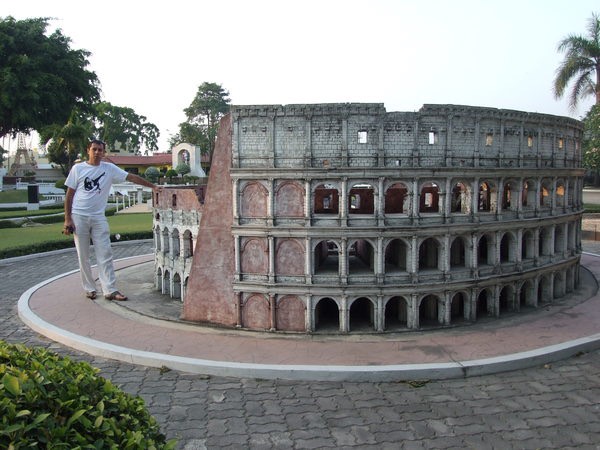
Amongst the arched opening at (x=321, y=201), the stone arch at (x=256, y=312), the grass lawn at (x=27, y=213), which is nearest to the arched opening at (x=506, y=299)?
the arched opening at (x=321, y=201)

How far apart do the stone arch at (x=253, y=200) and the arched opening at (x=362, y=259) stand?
408 cm

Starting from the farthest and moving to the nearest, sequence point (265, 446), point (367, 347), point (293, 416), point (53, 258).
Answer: point (53, 258), point (367, 347), point (293, 416), point (265, 446)

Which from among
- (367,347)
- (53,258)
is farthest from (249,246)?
(53,258)

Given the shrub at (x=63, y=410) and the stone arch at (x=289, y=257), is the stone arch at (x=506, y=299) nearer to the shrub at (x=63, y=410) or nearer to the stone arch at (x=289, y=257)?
the stone arch at (x=289, y=257)

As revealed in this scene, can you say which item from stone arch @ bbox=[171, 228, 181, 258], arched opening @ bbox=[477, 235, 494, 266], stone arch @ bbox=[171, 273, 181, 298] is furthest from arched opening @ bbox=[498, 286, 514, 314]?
stone arch @ bbox=[171, 228, 181, 258]

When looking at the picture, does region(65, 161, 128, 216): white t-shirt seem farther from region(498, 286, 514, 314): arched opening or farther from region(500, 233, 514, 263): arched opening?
region(498, 286, 514, 314): arched opening

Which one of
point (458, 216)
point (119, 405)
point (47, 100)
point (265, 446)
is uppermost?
point (47, 100)

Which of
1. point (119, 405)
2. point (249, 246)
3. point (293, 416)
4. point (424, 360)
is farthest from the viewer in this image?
point (249, 246)

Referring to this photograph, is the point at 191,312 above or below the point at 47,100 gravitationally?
below

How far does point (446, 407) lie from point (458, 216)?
9.46 metres

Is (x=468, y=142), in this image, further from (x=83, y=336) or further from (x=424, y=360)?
(x=83, y=336)

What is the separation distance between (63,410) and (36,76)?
199 ft

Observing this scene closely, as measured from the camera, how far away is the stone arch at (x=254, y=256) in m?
21.3

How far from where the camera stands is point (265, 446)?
43.0ft
